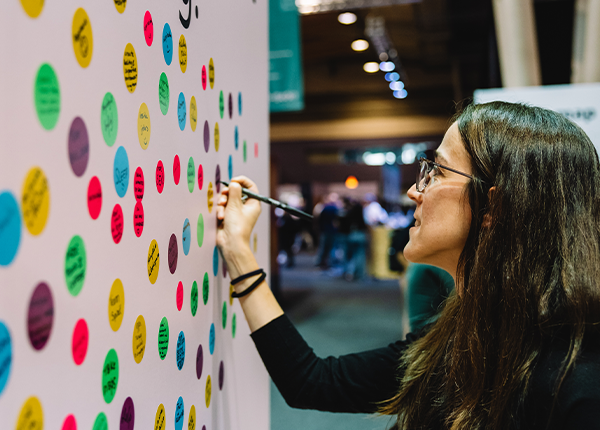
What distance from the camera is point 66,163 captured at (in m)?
0.51

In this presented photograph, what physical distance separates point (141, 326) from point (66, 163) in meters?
0.29

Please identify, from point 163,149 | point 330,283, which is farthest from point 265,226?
point 330,283

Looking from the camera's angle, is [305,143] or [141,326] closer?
[141,326]

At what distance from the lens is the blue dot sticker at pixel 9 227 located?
421 millimetres

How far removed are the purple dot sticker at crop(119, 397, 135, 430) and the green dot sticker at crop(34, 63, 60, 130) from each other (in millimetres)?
394

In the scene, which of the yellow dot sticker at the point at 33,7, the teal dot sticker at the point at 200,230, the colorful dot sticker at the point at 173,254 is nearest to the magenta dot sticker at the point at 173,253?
the colorful dot sticker at the point at 173,254

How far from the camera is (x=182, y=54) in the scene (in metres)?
0.84

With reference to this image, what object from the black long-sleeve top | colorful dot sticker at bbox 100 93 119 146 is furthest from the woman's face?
colorful dot sticker at bbox 100 93 119 146

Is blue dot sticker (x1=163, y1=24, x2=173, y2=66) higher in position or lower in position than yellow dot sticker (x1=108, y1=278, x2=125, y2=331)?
higher

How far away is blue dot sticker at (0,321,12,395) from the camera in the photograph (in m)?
0.43

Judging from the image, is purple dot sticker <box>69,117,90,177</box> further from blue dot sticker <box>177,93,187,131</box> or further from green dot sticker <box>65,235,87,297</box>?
blue dot sticker <box>177,93,187,131</box>

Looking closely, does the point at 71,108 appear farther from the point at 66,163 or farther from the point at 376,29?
the point at 376,29

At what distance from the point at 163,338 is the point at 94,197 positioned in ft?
1.03

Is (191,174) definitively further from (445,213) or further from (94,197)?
(445,213)
